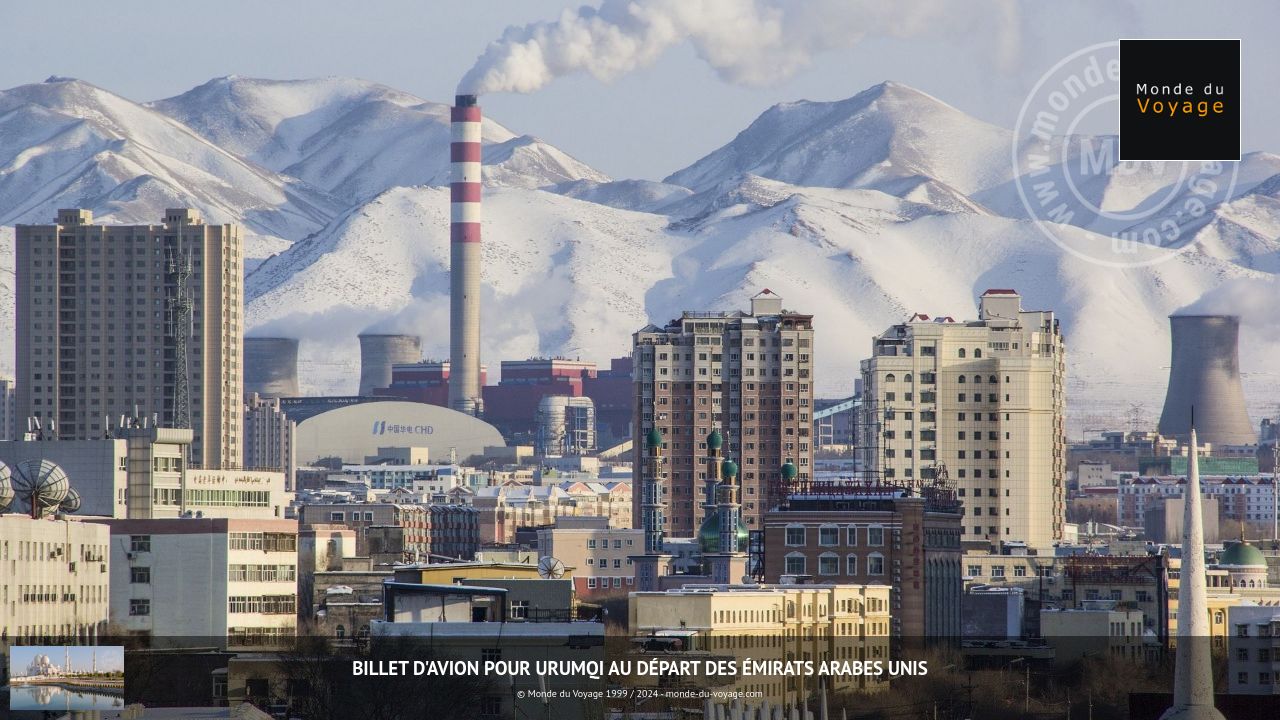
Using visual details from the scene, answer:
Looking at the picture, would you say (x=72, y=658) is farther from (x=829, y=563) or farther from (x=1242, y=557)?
(x=1242, y=557)

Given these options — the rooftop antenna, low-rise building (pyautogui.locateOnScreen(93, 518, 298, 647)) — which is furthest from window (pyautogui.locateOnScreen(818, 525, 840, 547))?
the rooftop antenna

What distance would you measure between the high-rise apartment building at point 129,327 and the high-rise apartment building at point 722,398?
24.4 metres

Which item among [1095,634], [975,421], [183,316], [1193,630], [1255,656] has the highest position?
[183,316]

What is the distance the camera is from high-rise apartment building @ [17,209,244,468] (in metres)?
181

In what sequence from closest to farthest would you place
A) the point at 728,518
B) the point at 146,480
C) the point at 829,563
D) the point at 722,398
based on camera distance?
the point at 146,480 < the point at 829,563 < the point at 728,518 < the point at 722,398

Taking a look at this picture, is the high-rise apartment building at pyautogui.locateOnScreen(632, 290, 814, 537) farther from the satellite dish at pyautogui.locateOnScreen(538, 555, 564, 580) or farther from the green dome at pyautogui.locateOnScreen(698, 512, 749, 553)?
the satellite dish at pyautogui.locateOnScreen(538, 555, 564, 580)

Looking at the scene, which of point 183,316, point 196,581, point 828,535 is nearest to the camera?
point 196,581

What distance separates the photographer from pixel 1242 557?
128500 mm

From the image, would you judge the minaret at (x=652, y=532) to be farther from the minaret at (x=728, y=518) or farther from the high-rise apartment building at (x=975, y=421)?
→ the high-rise apartment building at (x=975, y=421)

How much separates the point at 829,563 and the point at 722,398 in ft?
248

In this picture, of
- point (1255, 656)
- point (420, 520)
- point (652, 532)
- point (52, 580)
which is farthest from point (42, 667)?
point (420, 520)

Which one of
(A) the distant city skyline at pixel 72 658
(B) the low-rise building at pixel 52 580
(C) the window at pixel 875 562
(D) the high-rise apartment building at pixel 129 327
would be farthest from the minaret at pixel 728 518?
(A) the distant city skyline at pixel 72 658

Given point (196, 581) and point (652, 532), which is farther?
point (652, 532)

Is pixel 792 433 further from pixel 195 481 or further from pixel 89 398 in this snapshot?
pixel 195 481
